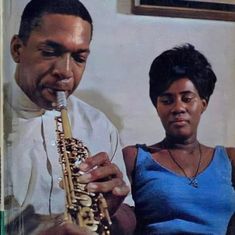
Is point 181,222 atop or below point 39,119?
below

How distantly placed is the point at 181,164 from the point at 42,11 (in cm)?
33

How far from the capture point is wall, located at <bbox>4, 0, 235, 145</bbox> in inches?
37.7

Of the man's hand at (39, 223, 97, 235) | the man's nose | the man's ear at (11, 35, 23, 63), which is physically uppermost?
the man's ear at (11, 35, 23, 63)

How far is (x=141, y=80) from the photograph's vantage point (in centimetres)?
97

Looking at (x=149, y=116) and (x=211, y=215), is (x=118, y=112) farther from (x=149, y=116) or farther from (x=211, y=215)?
(x=211, y=215)

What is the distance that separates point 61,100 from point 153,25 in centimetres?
20

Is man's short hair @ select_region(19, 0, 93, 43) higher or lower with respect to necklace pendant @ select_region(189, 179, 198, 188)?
higher

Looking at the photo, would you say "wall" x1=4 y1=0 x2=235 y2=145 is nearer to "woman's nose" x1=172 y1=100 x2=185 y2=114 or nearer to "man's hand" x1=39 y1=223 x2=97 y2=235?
"woman's nose" x1=172 y1=100 x2=185 y2=114

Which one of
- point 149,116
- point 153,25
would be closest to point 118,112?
point 149,116

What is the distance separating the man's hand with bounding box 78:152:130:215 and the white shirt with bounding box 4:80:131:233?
0.02 metres

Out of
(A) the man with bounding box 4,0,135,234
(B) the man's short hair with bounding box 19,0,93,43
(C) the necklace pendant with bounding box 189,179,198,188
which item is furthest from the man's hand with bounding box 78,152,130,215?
(B) the man's short hair with bounding box 19,0,93,43

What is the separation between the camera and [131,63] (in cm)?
97

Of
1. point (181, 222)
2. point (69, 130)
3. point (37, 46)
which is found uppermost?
point (37, 46)

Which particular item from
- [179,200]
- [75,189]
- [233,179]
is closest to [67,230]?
[75,189]
